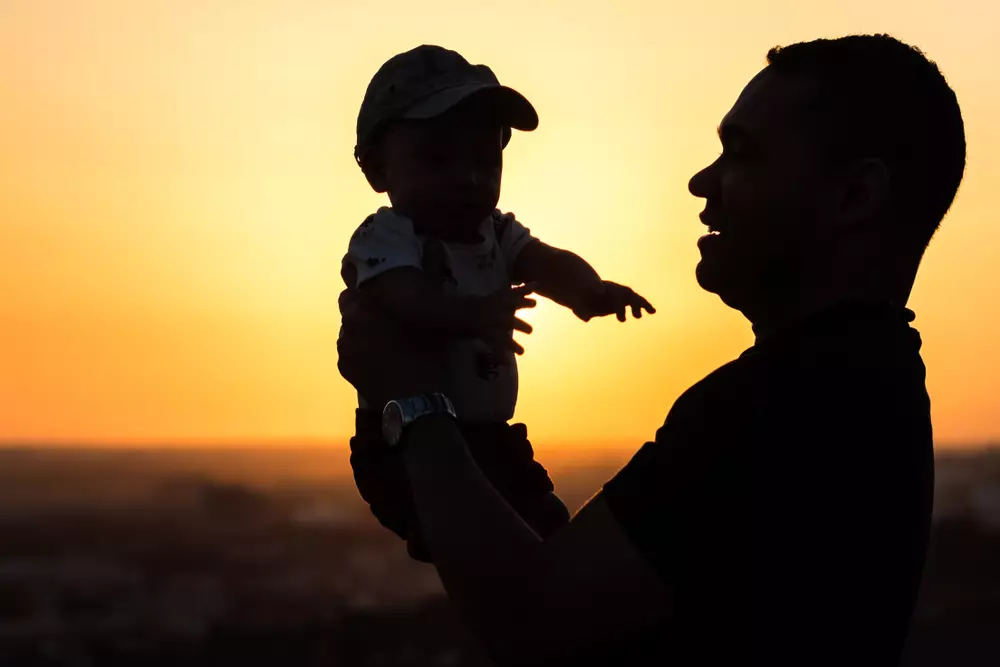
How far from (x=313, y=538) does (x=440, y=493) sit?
7145 inches

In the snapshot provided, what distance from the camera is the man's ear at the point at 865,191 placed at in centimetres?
357

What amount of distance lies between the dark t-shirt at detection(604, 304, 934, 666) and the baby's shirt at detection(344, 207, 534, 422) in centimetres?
111

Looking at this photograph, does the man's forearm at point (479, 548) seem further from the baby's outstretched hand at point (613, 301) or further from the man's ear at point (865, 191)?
the man's ear at point (865, 191)

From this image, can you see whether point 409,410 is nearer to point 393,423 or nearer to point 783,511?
point 393,423

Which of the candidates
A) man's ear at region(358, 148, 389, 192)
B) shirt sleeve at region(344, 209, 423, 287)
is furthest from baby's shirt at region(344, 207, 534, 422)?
man's ear at region(358, 148, 389, 192)

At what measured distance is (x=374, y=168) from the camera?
4434 mm

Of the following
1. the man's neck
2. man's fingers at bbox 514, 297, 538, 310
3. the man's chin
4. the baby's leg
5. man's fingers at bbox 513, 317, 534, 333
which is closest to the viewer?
the man's neck

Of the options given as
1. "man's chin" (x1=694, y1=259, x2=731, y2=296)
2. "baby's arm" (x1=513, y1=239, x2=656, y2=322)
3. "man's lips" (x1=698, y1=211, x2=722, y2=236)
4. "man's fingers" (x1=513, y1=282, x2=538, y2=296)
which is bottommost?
"man's chin" (x1=694, y1=259, x2=731, y2=296)

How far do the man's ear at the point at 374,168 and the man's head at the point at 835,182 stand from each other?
4.23ft

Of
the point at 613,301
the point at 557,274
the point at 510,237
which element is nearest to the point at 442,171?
the point at 510,237

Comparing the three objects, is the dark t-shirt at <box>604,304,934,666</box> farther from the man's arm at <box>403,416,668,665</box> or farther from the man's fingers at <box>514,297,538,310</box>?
the man's fingers at <box>514,297,538,310</box>

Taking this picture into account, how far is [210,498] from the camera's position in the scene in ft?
594

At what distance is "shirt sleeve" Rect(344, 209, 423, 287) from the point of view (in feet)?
13.0

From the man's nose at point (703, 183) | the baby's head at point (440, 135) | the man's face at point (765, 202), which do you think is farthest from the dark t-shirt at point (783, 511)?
the baby's head at point (440, 135)
